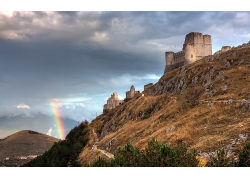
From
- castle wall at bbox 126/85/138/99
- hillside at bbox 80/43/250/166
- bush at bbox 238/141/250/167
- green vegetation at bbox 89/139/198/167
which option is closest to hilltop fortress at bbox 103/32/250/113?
hillside at bbox 80/43/250/166

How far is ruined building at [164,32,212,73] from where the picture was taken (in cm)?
11875

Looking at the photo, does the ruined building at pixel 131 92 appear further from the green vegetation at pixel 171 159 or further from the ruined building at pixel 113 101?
the green vegetation at pixel 171 159

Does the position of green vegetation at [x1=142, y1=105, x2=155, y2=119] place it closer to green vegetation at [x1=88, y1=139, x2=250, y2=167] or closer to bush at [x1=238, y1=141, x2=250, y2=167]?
green vegetation at [x1=88, y1=139, x2=250, y2=167]

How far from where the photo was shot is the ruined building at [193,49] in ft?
→ 390

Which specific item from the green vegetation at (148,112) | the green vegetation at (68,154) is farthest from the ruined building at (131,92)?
the green vegetation at (148,112)

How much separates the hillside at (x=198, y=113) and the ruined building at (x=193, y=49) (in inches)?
598

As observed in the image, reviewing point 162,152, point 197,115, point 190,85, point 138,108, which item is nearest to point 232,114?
point 197,115

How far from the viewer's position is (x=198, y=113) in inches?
2287

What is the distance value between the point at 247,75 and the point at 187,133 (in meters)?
27.9

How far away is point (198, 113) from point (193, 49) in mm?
66297

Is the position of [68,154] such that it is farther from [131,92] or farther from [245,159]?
[245,159]

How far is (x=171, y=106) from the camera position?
73.3m

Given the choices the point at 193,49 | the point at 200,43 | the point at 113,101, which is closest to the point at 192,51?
the point at 193,49

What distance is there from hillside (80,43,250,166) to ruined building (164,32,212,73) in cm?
1519
